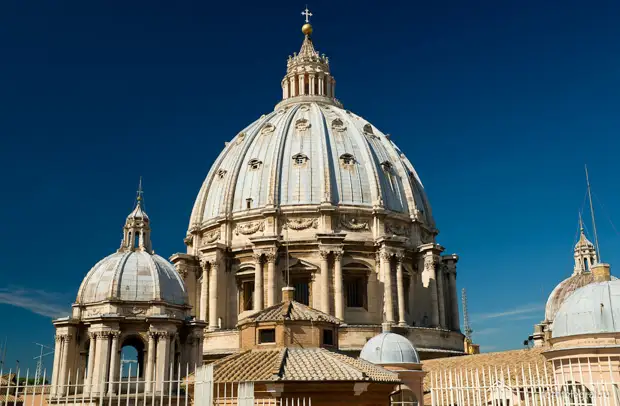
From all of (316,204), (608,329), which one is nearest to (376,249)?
(316,204)

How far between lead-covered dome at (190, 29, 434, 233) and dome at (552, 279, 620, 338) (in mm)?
27691

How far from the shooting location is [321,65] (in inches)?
2518

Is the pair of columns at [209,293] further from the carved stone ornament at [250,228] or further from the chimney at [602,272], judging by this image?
the chimney at [602,272]

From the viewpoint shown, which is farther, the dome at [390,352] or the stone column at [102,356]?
the dome at [390,352]

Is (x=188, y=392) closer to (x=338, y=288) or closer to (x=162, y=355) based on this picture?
(x=162, y=355)

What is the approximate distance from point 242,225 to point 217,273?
4.57m

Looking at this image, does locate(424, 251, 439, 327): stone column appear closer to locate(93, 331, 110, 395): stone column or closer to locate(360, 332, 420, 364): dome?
locate(360, 332, 420, 364): dome

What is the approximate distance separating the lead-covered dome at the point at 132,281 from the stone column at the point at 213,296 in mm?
13412

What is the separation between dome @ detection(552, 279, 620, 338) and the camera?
70.0ft

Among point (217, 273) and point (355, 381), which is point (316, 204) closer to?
point (217, 273)

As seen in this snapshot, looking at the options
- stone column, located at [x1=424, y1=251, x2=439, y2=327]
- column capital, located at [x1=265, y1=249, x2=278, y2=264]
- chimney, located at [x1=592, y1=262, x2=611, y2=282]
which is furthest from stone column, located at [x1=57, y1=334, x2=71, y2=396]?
stone column, located at [x1=424, y1=251, x2=439, y2=327]

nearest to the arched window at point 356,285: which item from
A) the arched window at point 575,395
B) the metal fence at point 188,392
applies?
the metal fence at point 188,392

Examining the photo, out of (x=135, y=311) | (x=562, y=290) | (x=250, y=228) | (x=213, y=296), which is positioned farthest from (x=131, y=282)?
(x=562, y=290)

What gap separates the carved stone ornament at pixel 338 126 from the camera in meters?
55.4
